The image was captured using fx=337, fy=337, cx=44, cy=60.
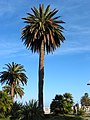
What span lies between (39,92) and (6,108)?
9.03m

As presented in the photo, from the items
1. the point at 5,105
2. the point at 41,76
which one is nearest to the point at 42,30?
the point at 41,76

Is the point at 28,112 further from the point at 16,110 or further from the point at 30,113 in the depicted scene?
the point at 16,110

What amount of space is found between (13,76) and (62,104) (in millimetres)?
25660

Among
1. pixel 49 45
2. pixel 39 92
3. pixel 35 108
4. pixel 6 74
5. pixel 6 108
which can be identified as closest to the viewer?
pixel 35 108

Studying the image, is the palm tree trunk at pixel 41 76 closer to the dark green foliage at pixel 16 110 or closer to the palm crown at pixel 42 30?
the palm crown at pixel 42 30

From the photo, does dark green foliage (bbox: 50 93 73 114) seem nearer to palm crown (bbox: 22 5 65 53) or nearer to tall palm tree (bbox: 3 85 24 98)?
palm crown (bbox: 22 5 65 53)

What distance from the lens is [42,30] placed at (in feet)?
182

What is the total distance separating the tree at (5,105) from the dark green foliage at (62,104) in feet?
39.1

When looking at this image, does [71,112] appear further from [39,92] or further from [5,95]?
[5,95]

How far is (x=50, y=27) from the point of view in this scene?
184 ft

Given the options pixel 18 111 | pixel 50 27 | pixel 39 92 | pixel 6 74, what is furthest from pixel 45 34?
pixel 6 74

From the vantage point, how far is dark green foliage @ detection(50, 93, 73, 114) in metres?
56.3

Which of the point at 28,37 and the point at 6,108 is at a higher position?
the point at 28,37

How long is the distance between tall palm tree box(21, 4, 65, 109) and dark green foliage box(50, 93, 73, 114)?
7.27 m
